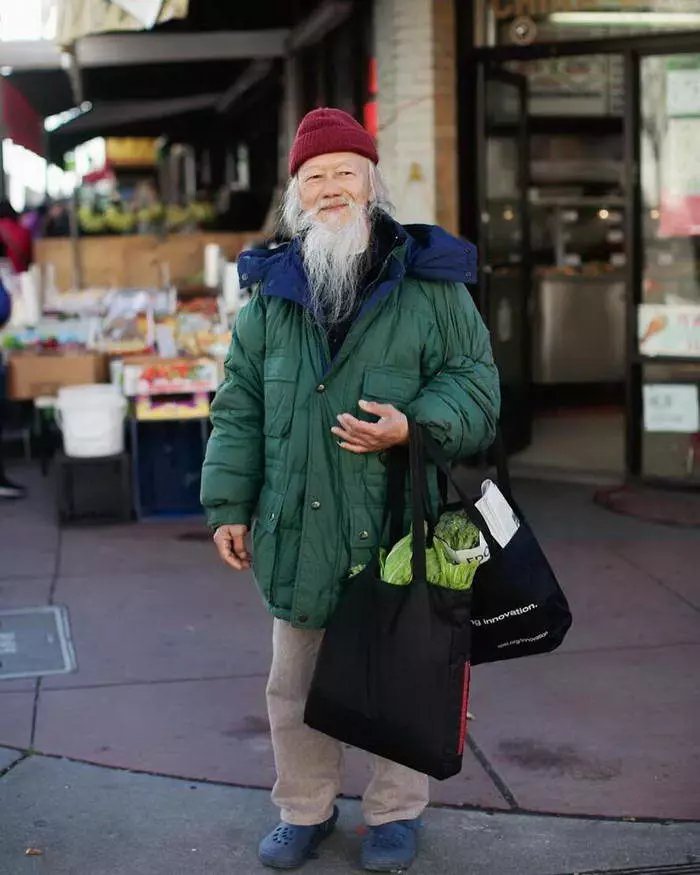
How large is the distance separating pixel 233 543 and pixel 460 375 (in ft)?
2.40

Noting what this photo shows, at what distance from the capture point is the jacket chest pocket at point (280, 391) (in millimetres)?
3516

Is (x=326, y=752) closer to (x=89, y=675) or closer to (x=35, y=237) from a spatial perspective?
(x=89, y=675)

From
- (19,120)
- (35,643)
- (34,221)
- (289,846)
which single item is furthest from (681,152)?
(19,120)

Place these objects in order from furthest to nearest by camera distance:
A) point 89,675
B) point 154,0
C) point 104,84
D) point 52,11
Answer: point 104,84 < point 52,11 < point 154,0 < point 89,675

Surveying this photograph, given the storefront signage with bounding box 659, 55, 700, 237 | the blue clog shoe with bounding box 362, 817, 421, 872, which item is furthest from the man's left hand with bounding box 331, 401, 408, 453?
the storefront signage with bounding box 659, 55, 700, 237

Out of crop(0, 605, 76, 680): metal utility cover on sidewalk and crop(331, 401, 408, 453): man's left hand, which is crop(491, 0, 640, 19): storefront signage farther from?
crop(331, 401, 408, 453): man's left hand

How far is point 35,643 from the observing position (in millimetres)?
5758

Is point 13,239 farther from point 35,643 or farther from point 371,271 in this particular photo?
point 371,271

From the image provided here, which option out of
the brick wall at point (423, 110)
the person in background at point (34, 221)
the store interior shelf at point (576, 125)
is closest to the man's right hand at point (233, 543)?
the brick wall at point (423, 110)

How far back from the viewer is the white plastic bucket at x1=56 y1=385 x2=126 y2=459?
26.0 ft

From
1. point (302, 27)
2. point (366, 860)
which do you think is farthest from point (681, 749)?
point (302, 27)

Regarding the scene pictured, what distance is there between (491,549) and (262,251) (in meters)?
0.99

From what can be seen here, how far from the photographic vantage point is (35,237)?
1315 cm

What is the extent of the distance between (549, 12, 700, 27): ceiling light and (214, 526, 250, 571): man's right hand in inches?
219
